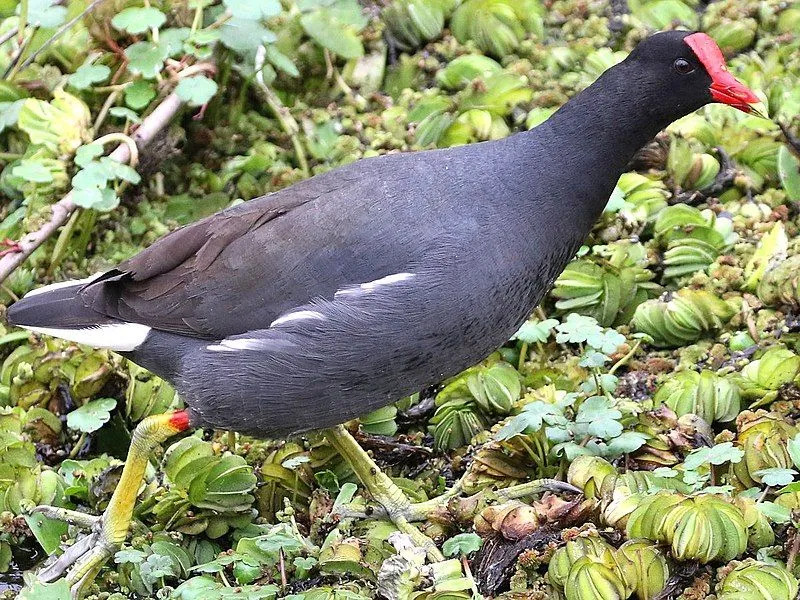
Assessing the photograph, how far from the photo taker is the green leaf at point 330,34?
15.5ft

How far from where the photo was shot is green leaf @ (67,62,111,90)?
4199mm

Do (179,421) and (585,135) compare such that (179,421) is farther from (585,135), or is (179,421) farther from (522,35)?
(522,35)

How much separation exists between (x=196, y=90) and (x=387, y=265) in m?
1.60

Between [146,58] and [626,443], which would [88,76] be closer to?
[146,58]

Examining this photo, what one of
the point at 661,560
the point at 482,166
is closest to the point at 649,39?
the point at 482,166

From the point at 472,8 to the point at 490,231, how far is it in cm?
245

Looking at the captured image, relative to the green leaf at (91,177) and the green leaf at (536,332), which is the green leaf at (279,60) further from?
the green leaf at (536,332)

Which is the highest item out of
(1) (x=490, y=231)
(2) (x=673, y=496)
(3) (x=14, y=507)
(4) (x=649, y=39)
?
(4) (x=649, y=39)

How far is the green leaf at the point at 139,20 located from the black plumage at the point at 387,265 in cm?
130

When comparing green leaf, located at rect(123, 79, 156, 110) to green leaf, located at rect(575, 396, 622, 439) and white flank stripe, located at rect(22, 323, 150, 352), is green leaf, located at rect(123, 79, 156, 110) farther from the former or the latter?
green leaf, located at rect(575, 396, 622, 439)

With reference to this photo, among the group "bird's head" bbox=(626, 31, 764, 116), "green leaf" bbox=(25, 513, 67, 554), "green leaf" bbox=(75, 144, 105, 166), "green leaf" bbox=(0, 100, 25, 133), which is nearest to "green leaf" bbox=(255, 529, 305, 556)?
"green leaf" bbox=(25, 513, 67, 554)

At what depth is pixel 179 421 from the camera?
3.12 m

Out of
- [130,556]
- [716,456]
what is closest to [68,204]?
[130,556]

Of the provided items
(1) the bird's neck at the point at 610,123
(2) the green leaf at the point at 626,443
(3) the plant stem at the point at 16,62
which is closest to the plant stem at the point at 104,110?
(3) the plant stem at the point at 16,62
